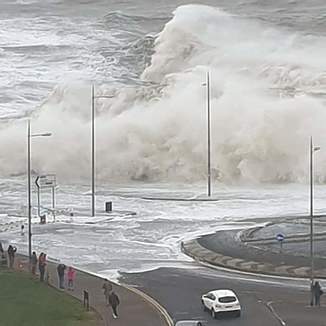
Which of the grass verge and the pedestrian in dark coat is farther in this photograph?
the pedestrian in dark coat

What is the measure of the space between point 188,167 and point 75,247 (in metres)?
29.2

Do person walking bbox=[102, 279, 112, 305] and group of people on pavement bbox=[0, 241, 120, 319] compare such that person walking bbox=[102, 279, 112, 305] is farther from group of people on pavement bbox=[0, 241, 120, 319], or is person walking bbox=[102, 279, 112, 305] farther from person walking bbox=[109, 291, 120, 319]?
person walking bbox=[109, 291, 120, 319]

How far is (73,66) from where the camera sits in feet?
351

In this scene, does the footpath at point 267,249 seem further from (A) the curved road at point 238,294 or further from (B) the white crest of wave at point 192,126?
(B) the white crest of wave at point 192,126

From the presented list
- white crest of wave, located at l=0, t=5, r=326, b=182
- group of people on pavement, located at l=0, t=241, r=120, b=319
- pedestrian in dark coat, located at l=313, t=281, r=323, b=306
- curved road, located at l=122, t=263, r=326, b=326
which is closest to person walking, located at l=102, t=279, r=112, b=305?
group of people on pavement, located at l=0, t=241, r=120, b=319

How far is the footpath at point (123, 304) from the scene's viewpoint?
2492cm

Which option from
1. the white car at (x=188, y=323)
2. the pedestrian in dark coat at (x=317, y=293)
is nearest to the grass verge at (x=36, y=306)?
the white car at (x=188, y=323)

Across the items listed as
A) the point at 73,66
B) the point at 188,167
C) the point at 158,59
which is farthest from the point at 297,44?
the point at 188,167

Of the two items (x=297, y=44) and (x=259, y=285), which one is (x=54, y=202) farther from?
(x=297, y=44)

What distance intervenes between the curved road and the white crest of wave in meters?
31.2

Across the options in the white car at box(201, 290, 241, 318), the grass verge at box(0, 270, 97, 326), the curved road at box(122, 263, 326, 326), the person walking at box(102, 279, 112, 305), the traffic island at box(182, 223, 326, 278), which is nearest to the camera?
the grass verge at box(0, 270, 97, 326)

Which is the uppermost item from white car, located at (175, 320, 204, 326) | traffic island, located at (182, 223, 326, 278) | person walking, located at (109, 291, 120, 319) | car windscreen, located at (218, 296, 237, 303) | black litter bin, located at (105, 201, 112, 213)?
black litter bin, located at (105, 201, 112, 213)

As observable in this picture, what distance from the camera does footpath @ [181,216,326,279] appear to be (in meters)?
31.9

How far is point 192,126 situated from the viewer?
231 feet
